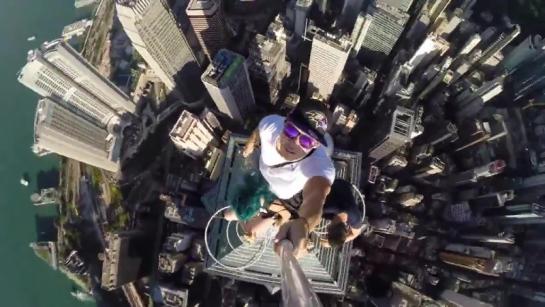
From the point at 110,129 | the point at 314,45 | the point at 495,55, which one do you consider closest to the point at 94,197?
the point at 110,129

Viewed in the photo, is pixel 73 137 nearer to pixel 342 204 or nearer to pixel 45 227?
pixel 45 227

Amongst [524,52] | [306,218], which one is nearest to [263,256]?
[306,218]

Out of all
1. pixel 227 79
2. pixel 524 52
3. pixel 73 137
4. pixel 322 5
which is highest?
→ pixel 322 5

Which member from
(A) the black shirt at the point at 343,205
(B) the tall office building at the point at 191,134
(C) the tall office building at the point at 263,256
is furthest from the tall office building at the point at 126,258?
(A) the black shirt at the point at 343,205

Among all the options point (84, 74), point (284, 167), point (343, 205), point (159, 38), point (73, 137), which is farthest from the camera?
point (73, 137)

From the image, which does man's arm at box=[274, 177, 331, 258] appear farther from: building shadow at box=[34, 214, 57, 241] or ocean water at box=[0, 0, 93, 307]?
building shadow at box=[34, 214, 57, 241]
